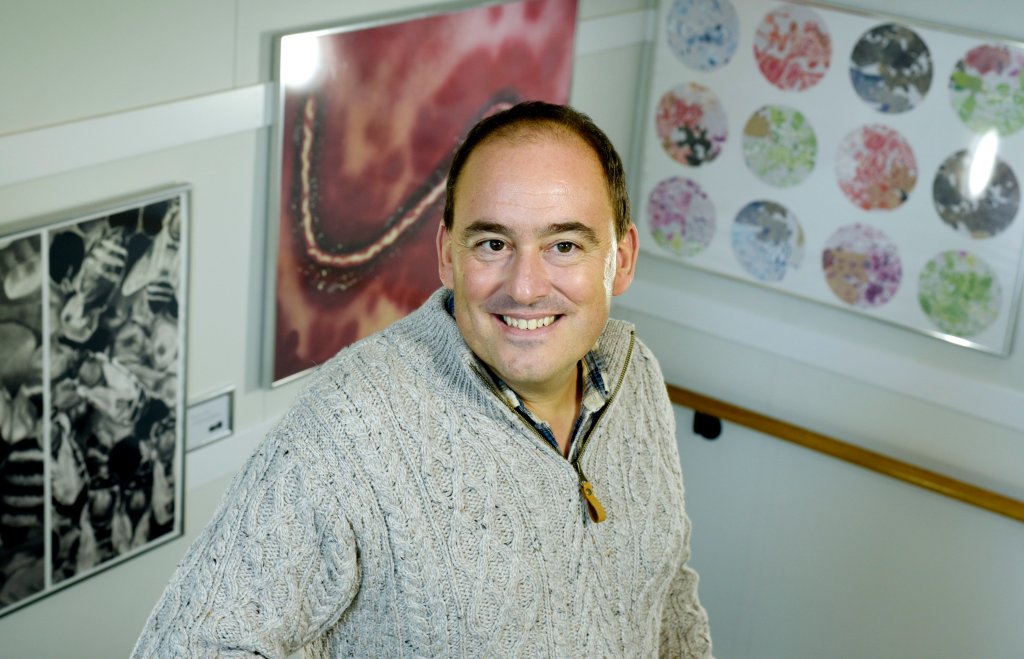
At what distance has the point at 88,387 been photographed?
2.65m

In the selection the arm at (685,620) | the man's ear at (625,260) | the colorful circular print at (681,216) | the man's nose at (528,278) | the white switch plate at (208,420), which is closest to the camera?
the man's nose at (528,278)

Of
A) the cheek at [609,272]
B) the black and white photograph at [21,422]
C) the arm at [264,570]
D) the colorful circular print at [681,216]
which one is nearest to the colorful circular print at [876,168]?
the colorful circular print at [681,216]

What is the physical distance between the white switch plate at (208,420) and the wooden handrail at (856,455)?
5.87 feet

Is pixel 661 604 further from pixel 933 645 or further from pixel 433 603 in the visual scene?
pixel 933 645

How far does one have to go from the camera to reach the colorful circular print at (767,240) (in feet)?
13.4

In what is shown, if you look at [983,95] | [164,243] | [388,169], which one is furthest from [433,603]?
[983,95]

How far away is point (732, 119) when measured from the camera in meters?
4.12

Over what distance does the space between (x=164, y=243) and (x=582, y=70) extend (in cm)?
176

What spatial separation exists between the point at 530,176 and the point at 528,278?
137mm

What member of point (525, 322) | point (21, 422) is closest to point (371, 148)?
point (21, 422)

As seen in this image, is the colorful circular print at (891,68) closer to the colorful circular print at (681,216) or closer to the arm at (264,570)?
the colorful circular print at (681,216)

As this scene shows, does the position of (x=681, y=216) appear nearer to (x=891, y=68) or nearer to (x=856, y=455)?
(x=891, y=68)

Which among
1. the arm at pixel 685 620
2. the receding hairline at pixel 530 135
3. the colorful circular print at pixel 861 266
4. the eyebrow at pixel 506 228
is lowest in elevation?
the arm at pixel 685 620

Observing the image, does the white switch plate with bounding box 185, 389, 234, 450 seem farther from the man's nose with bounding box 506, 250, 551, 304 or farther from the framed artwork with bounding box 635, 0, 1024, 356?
the framed artwork with bounding box 635, 0, 1024, 356
